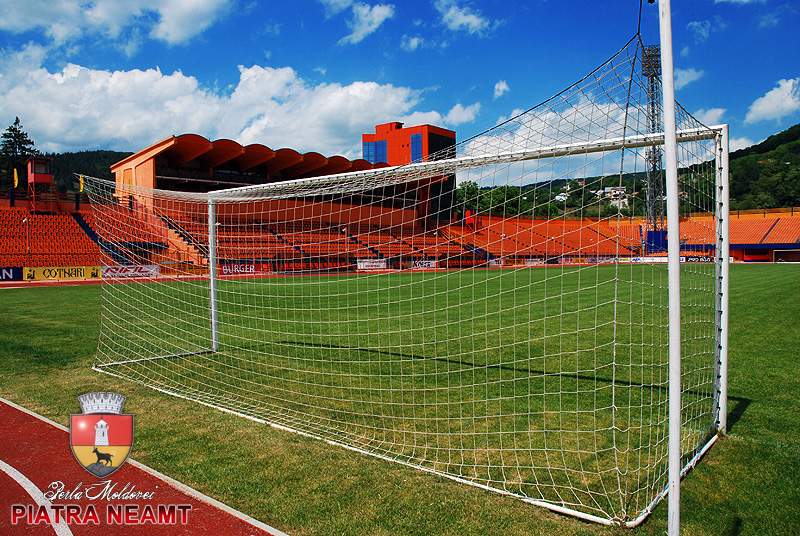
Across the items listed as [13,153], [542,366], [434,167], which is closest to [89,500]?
[434,167]

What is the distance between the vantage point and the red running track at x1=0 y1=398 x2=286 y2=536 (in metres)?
2.61

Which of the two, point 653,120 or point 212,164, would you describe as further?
point 212,164

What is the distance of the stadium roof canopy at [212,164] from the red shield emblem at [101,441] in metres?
20.0

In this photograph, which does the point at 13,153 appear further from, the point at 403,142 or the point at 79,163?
the point at 403,142

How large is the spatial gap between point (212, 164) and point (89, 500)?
26.1 m

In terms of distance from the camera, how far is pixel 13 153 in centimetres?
4697

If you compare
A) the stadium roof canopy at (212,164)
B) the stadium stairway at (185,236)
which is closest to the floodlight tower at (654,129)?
the stadium stairway at (185,236)

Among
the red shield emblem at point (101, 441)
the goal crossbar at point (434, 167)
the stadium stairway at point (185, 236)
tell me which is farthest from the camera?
the stadium stairway at point (185, 236)

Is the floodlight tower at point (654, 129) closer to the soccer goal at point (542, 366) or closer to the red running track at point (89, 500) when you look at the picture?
the soccer goal at point (542, 366)

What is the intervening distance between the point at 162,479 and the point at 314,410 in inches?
65.7

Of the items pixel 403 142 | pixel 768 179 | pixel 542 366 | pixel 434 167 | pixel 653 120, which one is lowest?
pixel 542 366

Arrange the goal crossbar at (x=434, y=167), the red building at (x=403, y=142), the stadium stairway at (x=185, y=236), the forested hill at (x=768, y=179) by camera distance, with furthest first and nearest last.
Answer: the forested hill at (x=768, y=179), the red building at (x=403, y=142), the stadium stairway at (x=185, y=236), the goal crossbar at (x=434, y=167)

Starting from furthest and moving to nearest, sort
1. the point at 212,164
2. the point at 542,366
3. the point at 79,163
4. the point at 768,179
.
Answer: the point at 79,163
the point at 768,179
the point at 212,164
the point at 542,366

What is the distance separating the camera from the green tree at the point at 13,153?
1786 inches
